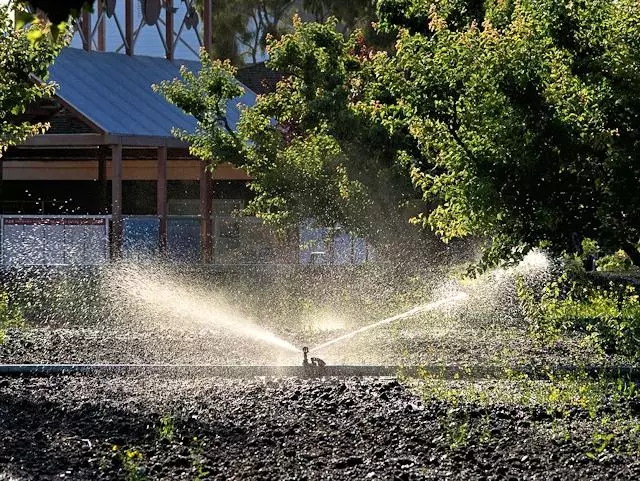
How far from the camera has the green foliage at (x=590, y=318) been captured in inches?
451

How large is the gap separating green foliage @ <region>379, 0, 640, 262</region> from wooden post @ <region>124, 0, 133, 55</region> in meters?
23.3

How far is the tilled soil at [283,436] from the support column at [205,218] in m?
20.0

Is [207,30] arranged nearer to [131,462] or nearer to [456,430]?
[456,430]

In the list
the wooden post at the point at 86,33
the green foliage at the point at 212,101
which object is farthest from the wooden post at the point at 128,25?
the green foliage at the point at 212,101

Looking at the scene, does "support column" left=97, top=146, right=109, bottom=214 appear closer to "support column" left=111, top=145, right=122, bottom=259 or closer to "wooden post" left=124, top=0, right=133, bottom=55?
"wooden post" left=124, top=0, right=133, bottom=55

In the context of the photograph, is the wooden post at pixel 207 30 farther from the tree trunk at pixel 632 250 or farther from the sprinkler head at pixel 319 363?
the sprinkler head at pixel 319 363

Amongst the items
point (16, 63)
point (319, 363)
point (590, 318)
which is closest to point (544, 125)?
point (590, 318)

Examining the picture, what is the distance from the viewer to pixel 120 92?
3148 cm

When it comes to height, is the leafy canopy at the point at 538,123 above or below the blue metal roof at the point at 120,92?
below

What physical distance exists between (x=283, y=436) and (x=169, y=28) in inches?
1146

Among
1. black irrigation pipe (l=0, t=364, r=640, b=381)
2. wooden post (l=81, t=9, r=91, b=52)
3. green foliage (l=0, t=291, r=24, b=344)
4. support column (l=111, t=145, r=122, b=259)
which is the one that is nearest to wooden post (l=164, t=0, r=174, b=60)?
wooden post (l=81, t=9, r=91, b=52)

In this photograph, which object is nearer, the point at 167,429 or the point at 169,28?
the point at 167,429

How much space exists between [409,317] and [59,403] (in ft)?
23.3

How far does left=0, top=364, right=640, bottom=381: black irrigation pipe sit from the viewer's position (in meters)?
10.5
